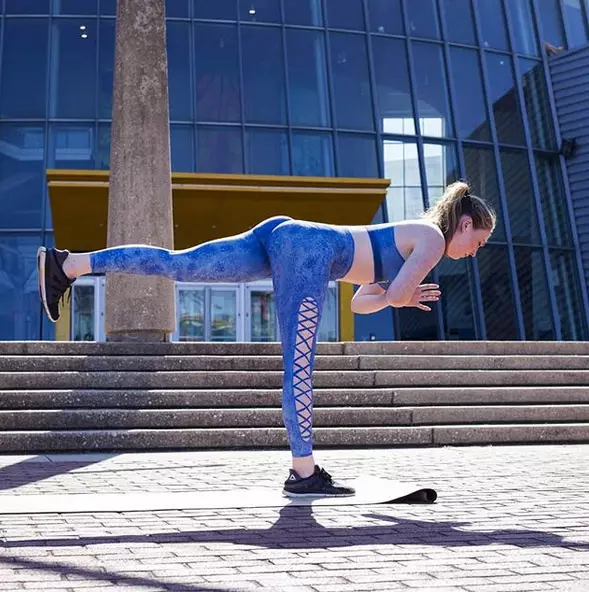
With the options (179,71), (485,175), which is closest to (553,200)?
(485,175)

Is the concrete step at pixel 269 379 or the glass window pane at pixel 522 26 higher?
the glass window pane at pixel 522 26

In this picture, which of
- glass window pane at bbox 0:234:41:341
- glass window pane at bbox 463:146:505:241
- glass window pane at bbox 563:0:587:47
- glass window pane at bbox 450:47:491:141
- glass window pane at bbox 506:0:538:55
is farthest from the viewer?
glass window pane at bbox 563:0:587:47

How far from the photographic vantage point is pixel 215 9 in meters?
23.7

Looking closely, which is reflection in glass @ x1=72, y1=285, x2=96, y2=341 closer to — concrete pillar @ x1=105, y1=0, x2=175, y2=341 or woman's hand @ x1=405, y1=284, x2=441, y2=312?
concrete pillar @ x1=105, y1=0, x2=175, y2=341

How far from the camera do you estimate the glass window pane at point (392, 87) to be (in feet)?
78.2

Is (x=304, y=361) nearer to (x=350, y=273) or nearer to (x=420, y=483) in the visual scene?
(x=350, y=273)

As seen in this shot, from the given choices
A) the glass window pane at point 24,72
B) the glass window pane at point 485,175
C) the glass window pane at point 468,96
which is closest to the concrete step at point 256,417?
the glass window pane at point 24,72

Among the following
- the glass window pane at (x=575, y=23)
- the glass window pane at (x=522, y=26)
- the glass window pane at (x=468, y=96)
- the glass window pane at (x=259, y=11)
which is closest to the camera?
the glass window pane at (x=259, y=11)

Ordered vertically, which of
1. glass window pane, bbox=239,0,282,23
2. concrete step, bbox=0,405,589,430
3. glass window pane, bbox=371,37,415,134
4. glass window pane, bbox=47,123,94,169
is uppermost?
glass window pane, bbox=239,0,282,23

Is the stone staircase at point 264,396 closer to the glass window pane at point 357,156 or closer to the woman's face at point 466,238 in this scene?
the woman's face at point 466,238

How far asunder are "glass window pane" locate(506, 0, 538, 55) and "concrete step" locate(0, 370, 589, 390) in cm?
1709

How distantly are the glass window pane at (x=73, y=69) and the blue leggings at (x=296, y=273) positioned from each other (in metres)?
17.9

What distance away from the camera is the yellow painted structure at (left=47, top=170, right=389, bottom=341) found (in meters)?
18.4

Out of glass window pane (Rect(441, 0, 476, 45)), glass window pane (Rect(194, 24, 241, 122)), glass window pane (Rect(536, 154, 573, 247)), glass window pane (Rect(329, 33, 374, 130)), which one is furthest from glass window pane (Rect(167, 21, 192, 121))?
glass window pane (Rect(536, 154, 573, 247))
